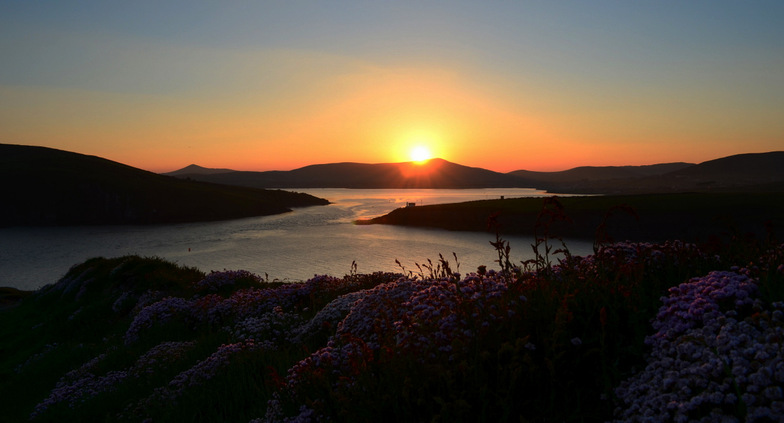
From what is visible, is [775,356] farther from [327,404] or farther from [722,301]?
[327,404]

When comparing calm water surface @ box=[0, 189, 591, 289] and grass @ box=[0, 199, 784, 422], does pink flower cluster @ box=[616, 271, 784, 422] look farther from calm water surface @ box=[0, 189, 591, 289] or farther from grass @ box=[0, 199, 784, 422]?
calm water surface @ box=[0, 189, 591, 289]

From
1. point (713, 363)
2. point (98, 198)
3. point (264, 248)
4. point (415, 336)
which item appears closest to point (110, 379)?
point (415, 336)

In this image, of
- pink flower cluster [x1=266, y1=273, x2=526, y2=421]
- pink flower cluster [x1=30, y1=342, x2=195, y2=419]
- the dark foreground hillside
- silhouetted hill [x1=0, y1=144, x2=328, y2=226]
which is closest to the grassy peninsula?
pink flower cluster [x1=30, y1=342, x2=195, y2=419]

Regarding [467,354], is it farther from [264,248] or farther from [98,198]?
[98,198]

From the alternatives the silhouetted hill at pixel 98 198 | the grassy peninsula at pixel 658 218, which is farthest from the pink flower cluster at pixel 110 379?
the silhouetted hill at pixel 98 198

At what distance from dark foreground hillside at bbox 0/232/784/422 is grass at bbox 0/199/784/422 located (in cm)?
3

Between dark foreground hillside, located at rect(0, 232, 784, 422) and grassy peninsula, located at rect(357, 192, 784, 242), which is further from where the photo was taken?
grassy peninsula, located at rect(357, 192, 784, 242)

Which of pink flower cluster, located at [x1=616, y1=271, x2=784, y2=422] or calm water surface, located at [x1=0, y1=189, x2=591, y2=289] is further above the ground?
pink flower cluster, located at [x1=616, y1=271, x2=784, y2=422]

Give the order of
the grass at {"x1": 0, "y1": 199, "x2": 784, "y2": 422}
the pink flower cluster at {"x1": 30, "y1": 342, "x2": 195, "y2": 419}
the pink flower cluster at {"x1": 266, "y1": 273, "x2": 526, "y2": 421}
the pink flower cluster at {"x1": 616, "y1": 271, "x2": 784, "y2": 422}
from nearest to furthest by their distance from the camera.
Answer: the pink flower cluster at {"x1": 616, "y1": 271, "x2": 784, "y2": 422} → the grass at {"x1": 0, "y1": 199, "x2": 784, "y2": 422} → the pink flower cluster at {"x1": 266, "y1": 273, "x2": 526, "y2": 421} → the pink flower cluster at {"x1": 30, "y1": 342, "x2": 195, "y2": 419}

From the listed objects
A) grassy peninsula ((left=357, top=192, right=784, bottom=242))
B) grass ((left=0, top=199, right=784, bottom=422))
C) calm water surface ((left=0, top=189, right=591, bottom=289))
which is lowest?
calm water surface ((left=0, top=189, right=591, bottom=289))

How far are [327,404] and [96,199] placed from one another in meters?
155

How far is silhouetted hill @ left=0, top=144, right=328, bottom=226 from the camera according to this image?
412ft

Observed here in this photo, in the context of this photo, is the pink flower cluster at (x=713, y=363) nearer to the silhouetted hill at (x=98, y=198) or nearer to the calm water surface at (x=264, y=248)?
the calm water surface at (x=264, y=248)

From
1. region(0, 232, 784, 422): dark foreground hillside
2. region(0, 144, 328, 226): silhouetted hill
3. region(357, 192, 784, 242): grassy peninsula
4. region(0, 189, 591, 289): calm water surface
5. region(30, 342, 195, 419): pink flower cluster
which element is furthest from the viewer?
region(0, 144, 328, 226): silhouetted hill
